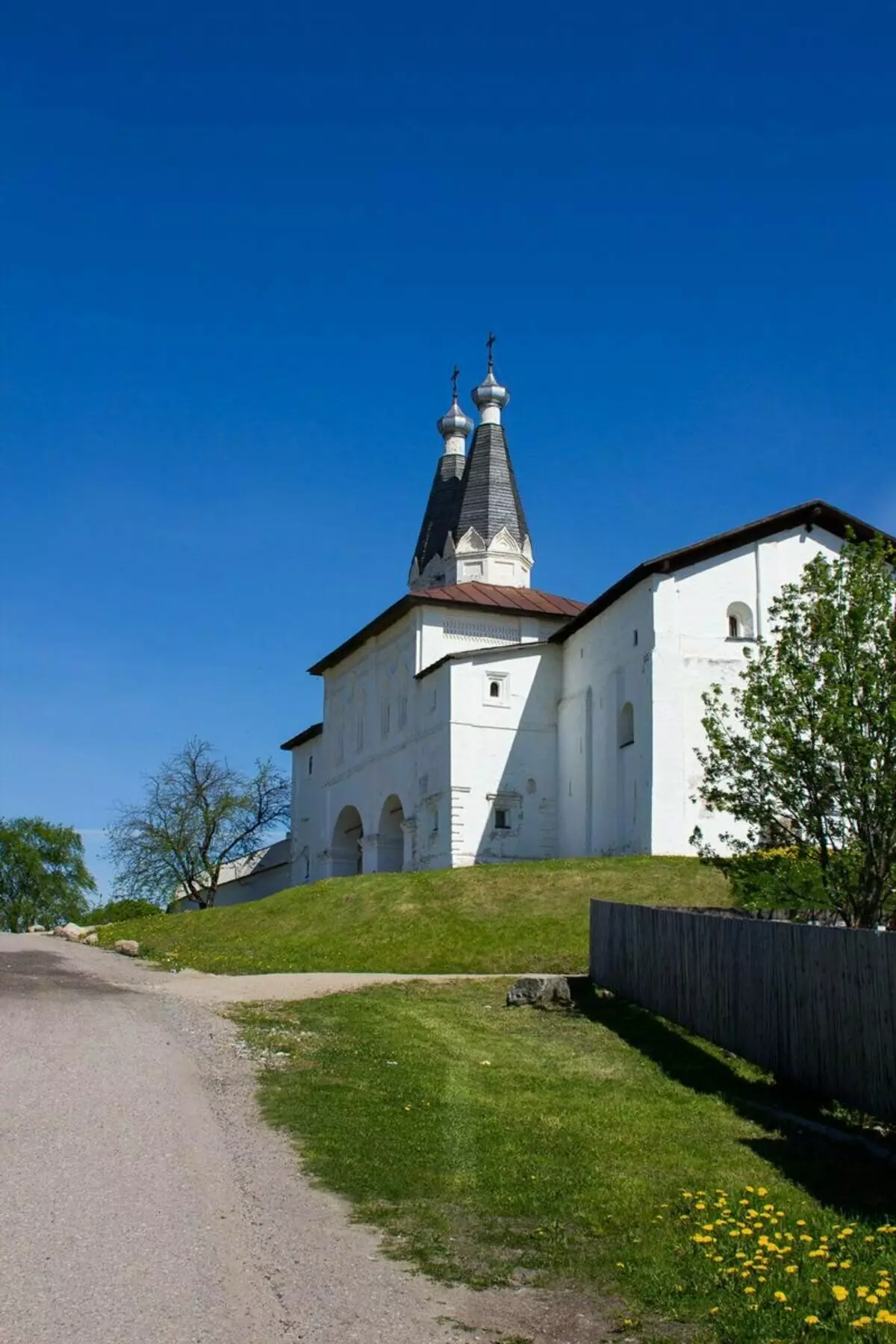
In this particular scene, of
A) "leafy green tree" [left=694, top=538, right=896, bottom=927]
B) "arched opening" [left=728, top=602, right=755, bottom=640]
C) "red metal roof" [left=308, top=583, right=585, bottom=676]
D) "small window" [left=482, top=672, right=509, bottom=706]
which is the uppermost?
"red metal roof" [left=308, top=583, right=585, bottom=676]

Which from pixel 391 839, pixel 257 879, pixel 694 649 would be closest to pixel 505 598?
pixel 391 839

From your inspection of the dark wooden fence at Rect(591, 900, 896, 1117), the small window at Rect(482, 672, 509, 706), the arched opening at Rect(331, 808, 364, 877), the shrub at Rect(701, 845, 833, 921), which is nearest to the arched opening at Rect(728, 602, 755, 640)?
the small window at Rect(482, 672, 509, 706)

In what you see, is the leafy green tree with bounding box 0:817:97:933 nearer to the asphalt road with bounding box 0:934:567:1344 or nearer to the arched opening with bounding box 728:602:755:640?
the arched opening with bounding box 728:602:755:640

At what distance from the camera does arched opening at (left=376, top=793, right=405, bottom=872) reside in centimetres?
4862

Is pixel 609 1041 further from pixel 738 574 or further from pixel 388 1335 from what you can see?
pixel 738 574

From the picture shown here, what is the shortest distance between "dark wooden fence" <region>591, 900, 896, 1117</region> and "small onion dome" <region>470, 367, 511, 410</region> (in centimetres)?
4235

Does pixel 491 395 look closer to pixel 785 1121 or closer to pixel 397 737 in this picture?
pixel 397 737

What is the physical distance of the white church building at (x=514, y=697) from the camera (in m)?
36.3

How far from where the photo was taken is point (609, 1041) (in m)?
15.0

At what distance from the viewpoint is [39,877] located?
70125 mm

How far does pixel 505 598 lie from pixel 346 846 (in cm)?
1330

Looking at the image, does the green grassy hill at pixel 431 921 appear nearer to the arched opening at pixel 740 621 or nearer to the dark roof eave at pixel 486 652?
the arched opening at pixel 740 621

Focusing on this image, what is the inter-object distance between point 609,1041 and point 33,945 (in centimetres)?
1439

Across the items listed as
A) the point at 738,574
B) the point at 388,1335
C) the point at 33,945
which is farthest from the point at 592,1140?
the point at 738,574
